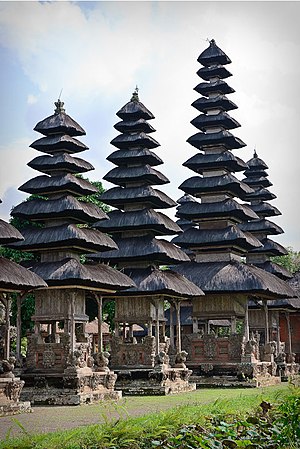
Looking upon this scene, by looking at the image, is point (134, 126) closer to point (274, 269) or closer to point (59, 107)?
point (59, 107)

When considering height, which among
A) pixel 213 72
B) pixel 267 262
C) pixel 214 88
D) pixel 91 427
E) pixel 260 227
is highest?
pixel 213 72

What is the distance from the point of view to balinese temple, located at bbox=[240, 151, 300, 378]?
137 feet

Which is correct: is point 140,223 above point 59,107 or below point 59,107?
below

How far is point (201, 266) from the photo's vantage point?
120ft

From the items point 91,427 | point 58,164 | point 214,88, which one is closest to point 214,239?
point 214,88

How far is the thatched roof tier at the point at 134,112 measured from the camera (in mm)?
34062

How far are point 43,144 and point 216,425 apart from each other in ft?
58.6

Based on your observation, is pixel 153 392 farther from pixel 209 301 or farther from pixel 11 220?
pixel 11 220

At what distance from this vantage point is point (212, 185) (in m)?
38.0

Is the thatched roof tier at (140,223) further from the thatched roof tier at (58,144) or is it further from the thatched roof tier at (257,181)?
the thatched roof tier at (257,181)

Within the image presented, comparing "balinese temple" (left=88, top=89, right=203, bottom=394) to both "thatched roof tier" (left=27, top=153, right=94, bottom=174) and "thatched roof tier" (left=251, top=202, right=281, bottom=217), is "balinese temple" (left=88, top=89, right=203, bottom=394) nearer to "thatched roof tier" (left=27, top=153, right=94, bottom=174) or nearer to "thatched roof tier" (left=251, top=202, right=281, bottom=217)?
"thatched roof tier" (left=27, top=153, right=94, bottom=174)

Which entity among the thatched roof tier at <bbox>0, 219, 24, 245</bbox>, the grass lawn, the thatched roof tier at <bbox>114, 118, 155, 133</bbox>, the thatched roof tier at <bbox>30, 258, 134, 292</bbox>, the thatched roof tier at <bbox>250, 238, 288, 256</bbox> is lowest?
the grass lawn

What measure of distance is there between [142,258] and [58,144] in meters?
5.99

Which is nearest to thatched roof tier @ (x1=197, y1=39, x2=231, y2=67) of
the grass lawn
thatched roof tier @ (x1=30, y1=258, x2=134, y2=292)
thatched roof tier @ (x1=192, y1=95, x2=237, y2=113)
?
thatched roof tier @ (x1=192, y1=95, x2=237, y2=113)
